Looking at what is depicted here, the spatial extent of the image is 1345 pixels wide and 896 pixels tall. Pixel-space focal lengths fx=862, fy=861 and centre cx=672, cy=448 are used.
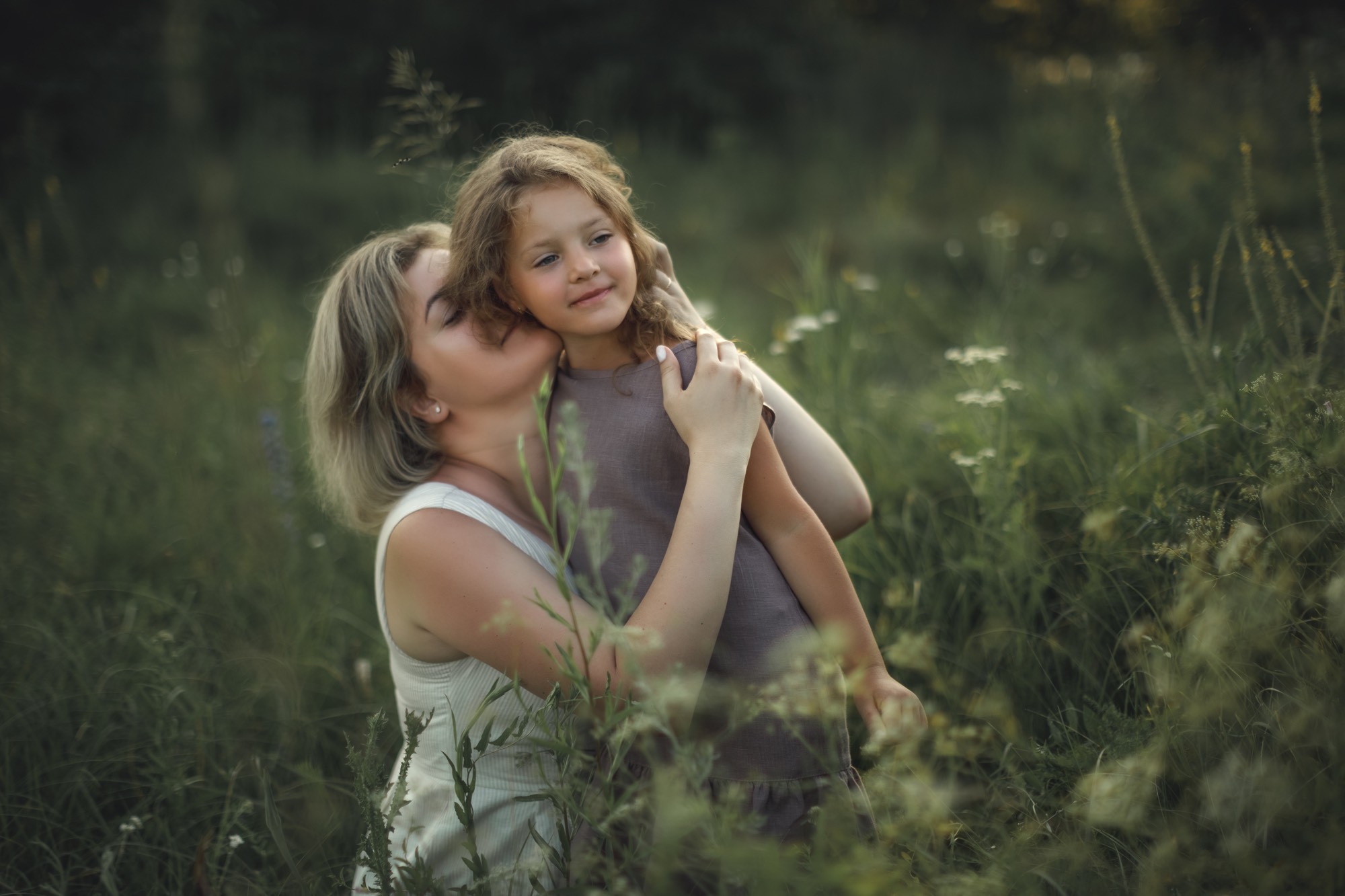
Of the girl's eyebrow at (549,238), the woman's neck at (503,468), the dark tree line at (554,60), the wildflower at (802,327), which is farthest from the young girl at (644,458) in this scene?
the dark tree line at (554,60)

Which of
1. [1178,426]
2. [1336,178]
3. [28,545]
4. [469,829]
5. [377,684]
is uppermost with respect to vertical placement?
Result: [1336,178]

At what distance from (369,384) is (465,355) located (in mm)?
237

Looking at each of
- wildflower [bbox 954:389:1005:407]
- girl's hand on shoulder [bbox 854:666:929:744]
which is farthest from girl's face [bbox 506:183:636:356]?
wildflower [bbox 954:389:1005:407]

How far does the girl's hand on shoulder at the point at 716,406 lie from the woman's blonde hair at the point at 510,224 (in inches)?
6.7

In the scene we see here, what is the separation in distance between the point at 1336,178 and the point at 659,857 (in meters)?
4.79

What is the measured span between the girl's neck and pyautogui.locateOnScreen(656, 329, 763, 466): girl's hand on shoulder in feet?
0.52

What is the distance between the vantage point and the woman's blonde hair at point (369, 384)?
1751 mm

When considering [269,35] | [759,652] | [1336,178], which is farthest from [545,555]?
[269,35]

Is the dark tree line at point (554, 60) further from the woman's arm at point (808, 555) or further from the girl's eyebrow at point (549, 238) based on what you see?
the woman's arm at point (808, 555)

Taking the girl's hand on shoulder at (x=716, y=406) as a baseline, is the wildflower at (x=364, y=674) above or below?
below

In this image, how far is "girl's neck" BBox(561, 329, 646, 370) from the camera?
1719 millimetres

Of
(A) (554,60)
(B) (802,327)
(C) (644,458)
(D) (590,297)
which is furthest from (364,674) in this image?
(A) (554,60)

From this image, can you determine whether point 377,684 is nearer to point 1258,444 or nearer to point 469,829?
point 469,829

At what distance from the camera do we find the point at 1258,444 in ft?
5.70
